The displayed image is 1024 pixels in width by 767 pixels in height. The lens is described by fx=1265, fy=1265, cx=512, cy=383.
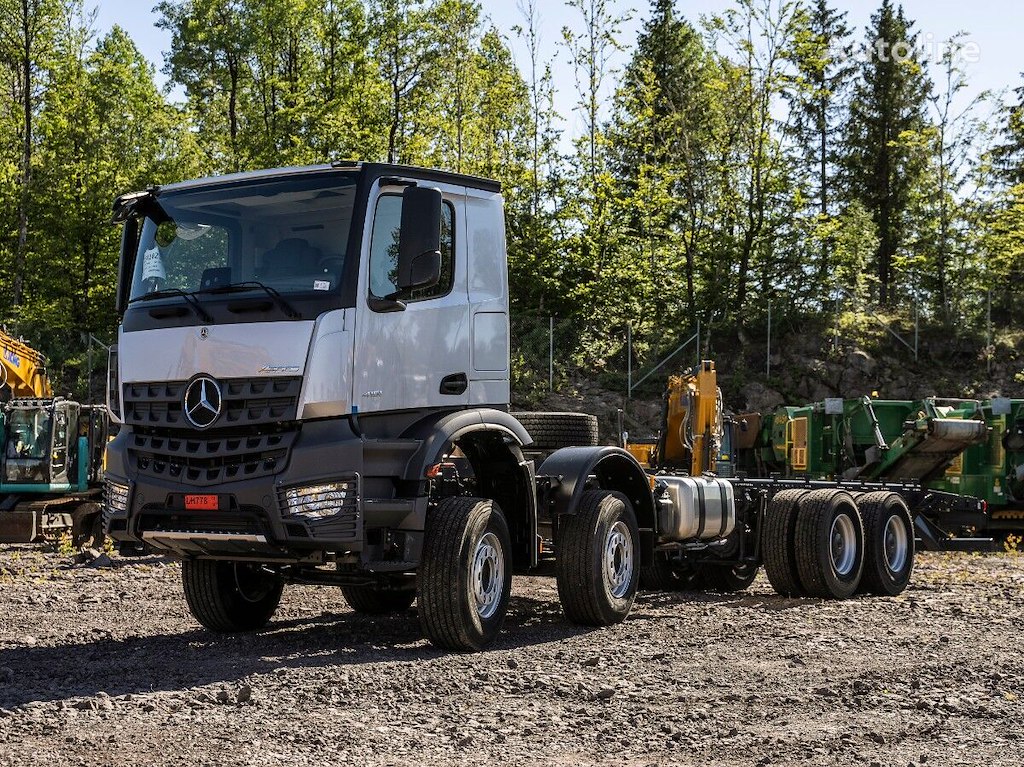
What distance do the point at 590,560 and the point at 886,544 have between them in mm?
5236

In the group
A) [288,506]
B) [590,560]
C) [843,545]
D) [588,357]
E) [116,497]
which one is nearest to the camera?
[288,506]

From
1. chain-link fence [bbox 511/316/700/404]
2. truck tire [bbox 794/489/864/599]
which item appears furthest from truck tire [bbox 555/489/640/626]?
chain-link fence [bbox 511/316/700/404]

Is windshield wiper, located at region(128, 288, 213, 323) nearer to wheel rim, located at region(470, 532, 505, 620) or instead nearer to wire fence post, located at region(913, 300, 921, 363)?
wheel rim, located at region(470, 532, 505, 620)

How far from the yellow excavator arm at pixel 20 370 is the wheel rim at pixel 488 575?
1663 cm

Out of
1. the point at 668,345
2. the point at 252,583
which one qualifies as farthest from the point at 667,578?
the point at 668,345

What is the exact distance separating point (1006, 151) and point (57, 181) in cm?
3265

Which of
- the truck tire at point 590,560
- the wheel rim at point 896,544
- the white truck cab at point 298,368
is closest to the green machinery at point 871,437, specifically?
the wheel rim at point 896,544

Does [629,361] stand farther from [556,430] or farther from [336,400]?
[336,400]

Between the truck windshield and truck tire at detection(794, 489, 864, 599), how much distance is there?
21.8 ft

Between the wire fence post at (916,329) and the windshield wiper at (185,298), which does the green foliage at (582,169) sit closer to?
the wire fence post at (916,329)

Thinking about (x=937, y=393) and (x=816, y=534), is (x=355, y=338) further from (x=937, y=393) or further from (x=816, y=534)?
(x=937, y=393)

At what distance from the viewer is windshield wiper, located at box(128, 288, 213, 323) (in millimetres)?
8795

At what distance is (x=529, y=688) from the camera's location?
8.02 m

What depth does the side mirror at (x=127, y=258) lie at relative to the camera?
31.5 ft
